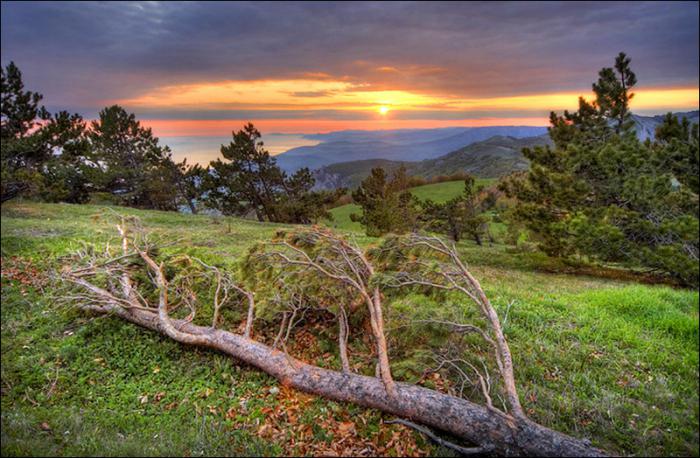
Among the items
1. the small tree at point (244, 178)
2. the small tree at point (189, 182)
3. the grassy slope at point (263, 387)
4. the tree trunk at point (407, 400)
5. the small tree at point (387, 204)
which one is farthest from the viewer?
the small tree at point (189, 182)

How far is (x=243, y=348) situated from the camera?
672cm

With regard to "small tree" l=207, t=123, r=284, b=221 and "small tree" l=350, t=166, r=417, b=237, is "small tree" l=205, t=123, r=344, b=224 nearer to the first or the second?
"small tree" l=207, t=123, r=284, b=221

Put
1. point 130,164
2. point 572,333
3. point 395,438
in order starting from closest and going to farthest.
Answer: point 395,438 → point 572,333 → point 130,164

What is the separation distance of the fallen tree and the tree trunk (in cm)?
1

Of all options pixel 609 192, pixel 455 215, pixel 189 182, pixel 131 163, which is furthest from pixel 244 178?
pixel 609 192

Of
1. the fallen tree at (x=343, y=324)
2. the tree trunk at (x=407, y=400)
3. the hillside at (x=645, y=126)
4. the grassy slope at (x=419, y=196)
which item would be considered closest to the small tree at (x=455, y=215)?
the grassy slope at (x=419, y=196)

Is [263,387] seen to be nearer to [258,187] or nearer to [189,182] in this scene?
[258,187]

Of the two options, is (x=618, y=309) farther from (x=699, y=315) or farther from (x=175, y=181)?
(x=175, y=181)

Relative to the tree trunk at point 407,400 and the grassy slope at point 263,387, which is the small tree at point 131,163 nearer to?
the grassy slope at point 263,387

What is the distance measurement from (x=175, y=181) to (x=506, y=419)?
3950cm

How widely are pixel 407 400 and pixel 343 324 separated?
75.2 inches

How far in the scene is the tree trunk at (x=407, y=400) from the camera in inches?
170

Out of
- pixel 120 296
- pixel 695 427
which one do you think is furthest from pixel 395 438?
pixel 120 296

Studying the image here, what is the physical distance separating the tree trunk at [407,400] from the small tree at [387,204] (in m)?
12.3
